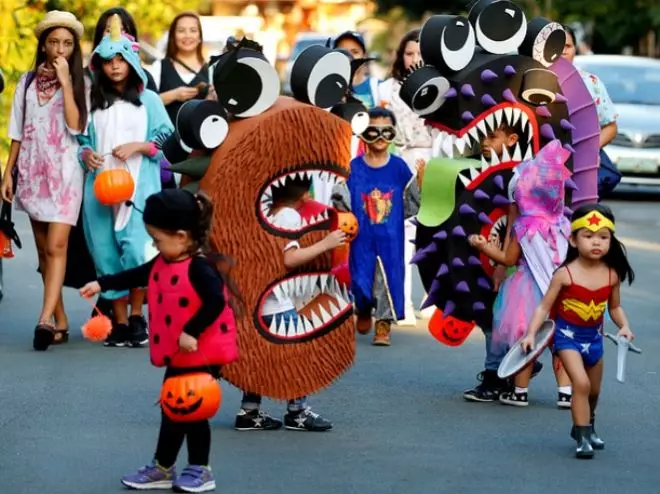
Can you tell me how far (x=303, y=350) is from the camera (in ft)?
27.7

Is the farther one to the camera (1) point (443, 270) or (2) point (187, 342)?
(1) point (443, 270)

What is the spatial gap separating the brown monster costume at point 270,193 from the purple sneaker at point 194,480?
102 cm

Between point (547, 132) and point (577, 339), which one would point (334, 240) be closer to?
point (577, 339)

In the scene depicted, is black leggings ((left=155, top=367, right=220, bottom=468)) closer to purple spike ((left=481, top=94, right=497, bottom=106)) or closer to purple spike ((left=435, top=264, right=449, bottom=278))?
purple spike ((left=435, top=264, right=449, bottom=278))

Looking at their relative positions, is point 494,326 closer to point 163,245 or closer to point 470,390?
point 470,390

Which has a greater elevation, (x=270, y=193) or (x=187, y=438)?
(x=270, y=193)

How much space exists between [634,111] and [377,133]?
12559 millimetres

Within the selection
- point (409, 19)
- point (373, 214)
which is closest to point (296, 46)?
point (409, 19)

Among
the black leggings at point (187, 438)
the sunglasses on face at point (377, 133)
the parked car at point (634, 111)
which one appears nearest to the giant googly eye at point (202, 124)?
the black leggings at point (187, 438)

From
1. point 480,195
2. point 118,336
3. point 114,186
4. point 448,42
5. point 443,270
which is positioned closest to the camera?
point 448,42

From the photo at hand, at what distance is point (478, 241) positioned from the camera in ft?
30.1

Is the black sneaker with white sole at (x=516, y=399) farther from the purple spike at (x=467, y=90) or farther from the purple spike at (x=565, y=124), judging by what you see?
the purple spike at (x=467, y=90)

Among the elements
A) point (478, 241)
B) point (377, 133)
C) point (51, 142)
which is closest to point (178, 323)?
point (478, 241)

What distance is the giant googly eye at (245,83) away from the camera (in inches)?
321
